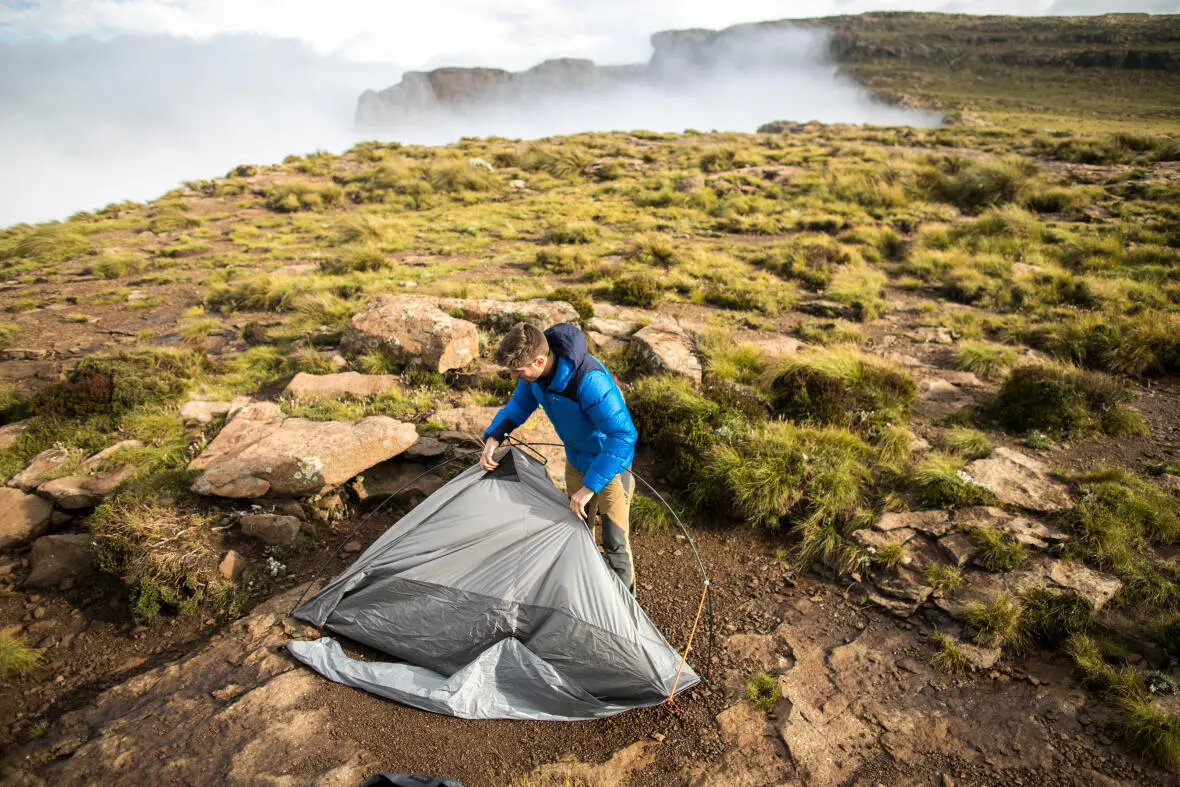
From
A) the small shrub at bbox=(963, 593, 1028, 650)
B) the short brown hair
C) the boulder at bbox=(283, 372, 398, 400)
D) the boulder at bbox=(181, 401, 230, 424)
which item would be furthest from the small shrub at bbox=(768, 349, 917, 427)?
the boulder at bbox=(181, 401, 230, 424)

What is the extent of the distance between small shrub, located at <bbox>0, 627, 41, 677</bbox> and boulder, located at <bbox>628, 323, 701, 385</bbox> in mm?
7328

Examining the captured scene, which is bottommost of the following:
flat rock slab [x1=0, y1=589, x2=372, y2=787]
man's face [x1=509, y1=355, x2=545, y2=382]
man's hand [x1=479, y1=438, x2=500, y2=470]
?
flat rock slab [x1=0, y1=589, x2=372, y2=787]

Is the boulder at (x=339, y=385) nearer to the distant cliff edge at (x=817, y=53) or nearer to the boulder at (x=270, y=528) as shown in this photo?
the boulder at (x=270, y=528)

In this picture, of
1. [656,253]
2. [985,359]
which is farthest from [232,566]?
[656,253]

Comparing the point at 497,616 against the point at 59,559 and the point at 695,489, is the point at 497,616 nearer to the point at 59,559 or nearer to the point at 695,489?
the point at 695,489

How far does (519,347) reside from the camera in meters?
3.79

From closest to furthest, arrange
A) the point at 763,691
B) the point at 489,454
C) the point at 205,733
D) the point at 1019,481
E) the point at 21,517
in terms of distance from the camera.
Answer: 1. the point at 205,733
2. the point at 763,691
3. the point at 489,454
4. the point at 21,517
5. the point at 1019,481

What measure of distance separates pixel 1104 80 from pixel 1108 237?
2920 inches

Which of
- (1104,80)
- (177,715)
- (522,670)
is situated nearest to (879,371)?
(522,670)

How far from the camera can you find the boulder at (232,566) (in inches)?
209

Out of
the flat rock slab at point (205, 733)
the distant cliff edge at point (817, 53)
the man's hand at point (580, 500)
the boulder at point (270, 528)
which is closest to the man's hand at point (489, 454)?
the man's hand at point (580, 500)

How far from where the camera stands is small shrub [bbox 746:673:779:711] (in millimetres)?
4160

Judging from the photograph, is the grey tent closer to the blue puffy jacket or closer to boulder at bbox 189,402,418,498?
the blue puffy jacket

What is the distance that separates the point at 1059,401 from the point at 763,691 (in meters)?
6.20
